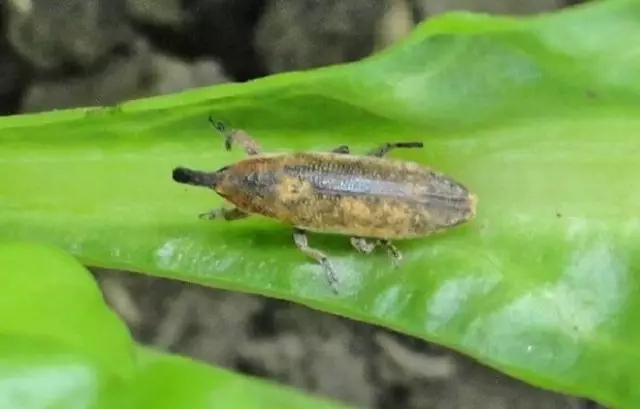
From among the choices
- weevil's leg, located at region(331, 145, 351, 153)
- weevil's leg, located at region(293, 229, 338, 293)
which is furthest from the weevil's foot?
weevil's leg, located at region(331, 145, 351, 153)

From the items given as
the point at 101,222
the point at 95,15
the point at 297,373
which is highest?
the point at 95,15

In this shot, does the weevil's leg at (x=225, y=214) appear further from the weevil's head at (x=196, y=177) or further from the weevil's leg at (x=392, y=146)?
the weevil's leg at (x=392, y=146)

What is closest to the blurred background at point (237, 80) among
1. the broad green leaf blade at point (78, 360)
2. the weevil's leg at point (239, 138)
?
the weevil's leg at point (239, 138)

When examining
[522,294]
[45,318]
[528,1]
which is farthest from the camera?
[528,1]

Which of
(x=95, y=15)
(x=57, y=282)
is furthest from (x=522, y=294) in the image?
(x=95, y=15)

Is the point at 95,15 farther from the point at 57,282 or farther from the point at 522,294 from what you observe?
the point at 522,294

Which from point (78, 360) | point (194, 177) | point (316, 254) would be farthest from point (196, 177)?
point (78, 360)

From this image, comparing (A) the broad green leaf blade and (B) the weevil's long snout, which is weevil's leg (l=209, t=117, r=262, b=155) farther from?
(A) the broad green leaf blade
